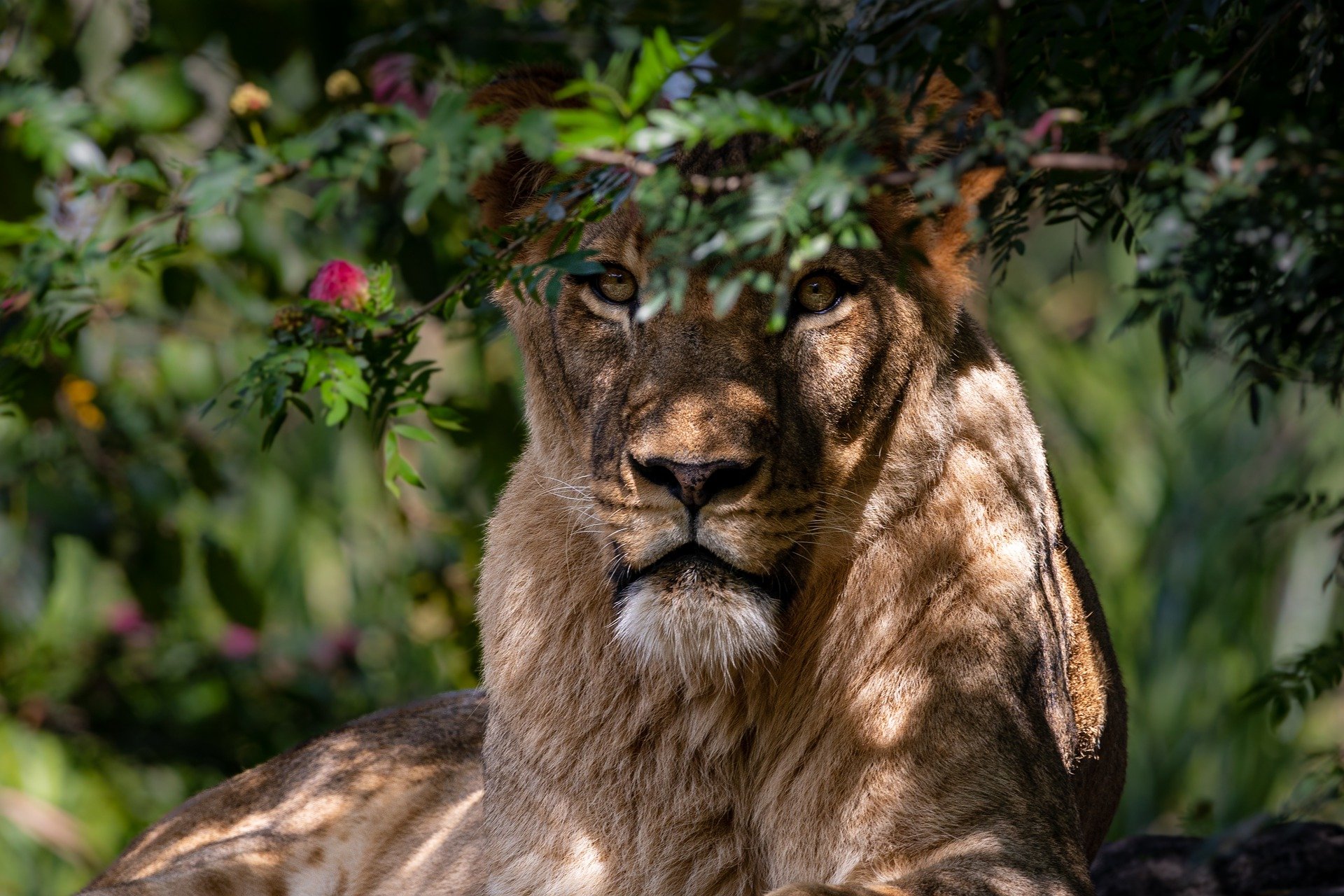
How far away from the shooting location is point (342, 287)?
8.55ft

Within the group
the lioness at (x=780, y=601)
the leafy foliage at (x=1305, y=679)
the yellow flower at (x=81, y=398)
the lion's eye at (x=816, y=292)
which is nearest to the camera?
the lioness at (x=780, y=601)

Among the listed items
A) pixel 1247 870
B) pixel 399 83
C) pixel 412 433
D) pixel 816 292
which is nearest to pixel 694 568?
pixel 816 292

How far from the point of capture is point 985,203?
1.96 metres

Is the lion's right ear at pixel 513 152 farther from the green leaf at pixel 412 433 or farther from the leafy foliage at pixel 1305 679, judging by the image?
the leafy foliage at pixel 1305 679

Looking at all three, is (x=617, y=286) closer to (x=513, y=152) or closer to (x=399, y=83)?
(x=513, y=152)

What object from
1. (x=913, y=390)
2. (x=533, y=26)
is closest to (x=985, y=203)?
(x=913, y=390)

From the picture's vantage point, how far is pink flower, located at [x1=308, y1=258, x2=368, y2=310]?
259cm

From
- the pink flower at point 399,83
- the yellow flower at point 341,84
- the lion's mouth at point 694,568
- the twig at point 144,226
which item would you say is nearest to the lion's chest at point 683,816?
the lion's mouth at point 694,568

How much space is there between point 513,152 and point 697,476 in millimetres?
888

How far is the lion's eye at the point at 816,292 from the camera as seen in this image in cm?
236

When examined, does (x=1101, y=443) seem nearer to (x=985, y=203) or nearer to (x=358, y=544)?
(x=358, y=544)

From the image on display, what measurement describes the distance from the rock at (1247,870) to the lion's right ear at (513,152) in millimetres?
2065

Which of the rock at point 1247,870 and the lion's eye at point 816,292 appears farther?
the rock at point 1247,870

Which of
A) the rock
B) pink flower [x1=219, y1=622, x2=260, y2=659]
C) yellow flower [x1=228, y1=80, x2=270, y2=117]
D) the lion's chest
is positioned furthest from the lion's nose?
pink flower [x1=219, y1=622, x2=260, y2=659]
